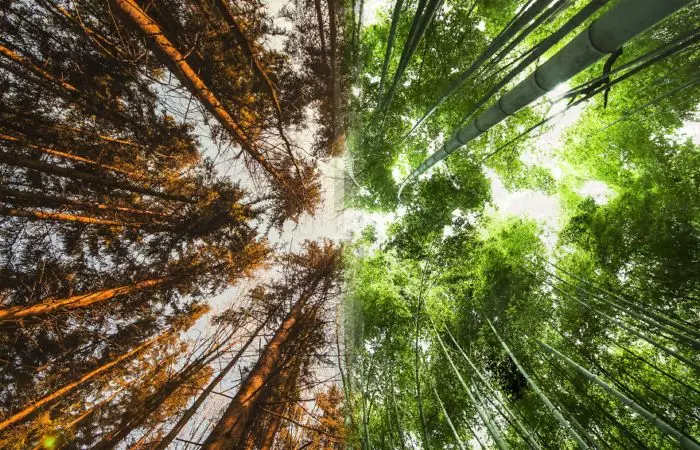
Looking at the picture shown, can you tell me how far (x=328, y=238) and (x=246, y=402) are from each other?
437 cm

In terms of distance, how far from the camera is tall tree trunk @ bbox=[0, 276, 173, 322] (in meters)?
3.74

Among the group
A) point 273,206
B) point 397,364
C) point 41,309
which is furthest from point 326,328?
point 41,309

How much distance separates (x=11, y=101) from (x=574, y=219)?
453 inches

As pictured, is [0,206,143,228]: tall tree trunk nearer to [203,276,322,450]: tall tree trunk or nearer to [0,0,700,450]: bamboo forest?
[0,0,700,450]: bamboo forest

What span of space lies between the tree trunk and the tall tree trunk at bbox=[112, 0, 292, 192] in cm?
316

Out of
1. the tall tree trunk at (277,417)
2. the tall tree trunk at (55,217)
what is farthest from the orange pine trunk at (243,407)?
the tall tree trunk at (55,217)

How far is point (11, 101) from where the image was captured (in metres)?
4.20

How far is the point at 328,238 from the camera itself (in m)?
7.57

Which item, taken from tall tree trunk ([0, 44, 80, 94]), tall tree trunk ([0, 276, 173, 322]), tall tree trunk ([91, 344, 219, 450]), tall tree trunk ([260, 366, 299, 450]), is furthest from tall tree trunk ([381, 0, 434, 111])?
tall tree trunk ([0, 276, 173, 322])

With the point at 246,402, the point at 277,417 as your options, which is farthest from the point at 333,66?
the point at 277,417

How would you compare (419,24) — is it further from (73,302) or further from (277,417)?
(73,302)

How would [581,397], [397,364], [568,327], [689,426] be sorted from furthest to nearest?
[397,364]
[568,327]
[581,397]
[689,426]

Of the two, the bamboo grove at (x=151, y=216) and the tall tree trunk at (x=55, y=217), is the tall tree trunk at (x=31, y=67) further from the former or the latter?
the tall tree trunk at (x=55, y=217)

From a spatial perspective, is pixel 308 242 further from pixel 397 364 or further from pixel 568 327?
pixel 568 327
